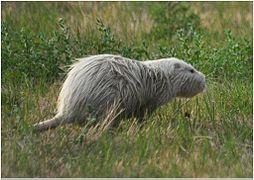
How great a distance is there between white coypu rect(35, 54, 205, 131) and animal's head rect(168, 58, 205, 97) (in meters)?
0.17

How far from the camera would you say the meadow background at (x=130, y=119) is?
5043 millimetres

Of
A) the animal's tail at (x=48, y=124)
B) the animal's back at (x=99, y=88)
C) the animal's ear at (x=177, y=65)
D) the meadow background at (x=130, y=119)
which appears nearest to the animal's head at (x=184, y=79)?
the animal's ear at (x=177, y=65)

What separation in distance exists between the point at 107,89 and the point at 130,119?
39 cm

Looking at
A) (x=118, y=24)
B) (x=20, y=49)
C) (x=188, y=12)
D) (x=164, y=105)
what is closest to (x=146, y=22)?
(x=118, y=24)

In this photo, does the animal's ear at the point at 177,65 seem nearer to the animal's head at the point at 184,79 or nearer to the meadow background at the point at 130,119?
the animal's head at the point at 184,79

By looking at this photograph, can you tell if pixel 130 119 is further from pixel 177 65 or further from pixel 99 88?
pixel 177 65

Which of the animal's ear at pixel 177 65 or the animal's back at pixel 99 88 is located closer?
the animal's back at pixel 99 88

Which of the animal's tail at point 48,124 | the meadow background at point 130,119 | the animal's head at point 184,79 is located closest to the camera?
the meadow background at point 130,119

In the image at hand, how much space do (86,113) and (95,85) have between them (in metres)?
0.21

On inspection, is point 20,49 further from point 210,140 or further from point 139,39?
point 210,140

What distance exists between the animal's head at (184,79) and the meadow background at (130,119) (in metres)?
0.16

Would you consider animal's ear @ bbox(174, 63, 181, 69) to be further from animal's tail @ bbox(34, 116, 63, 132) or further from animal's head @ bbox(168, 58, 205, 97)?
animal's tail @ bbox(34, 116, 63, 132)

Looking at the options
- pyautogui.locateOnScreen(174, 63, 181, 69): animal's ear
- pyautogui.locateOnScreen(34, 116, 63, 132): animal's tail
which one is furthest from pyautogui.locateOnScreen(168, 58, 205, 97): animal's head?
pyautogui.locateOnScreen(34, 116, 63, 132): animal's tail

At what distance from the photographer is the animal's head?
6250 mm
